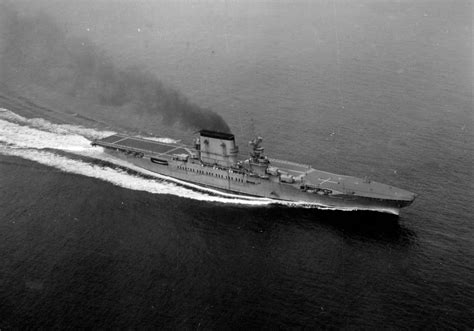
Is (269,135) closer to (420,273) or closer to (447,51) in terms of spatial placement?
(420,273)

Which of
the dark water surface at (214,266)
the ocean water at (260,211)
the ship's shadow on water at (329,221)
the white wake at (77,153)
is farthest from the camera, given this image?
the white wake at (77,153)

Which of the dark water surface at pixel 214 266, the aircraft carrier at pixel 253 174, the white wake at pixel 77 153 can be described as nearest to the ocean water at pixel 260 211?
the dark water surface at pixel 214 266

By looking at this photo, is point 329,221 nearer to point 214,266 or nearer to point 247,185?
point 247,185

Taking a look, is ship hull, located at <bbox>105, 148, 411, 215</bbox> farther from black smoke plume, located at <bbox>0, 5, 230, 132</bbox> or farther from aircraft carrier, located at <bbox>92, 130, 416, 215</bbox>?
black smoke plume, located at <bbox>0, 5, 230, 132</bbox>

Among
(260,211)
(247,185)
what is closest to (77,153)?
(247,185)

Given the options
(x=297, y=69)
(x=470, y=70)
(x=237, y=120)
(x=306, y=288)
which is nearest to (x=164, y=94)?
(x=237, y=120)

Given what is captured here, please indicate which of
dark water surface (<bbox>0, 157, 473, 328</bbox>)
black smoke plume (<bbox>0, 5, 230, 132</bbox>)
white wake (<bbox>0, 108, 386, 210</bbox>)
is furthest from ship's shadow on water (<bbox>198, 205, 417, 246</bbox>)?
black smoke plume (<bbox>0, 5, 230, 132</bbox>)

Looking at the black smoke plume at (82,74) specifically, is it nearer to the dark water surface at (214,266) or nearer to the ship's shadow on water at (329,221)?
the ship's shadow on water at (329,221)

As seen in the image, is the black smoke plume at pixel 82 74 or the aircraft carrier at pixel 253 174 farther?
the black smoke plume at pixel 82 74
